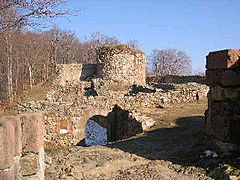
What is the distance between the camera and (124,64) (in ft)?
76.1

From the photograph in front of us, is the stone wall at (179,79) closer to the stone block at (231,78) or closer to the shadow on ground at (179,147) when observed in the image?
the shadow on ground at (179,147)

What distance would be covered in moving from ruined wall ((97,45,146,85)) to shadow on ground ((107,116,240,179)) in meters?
14.1

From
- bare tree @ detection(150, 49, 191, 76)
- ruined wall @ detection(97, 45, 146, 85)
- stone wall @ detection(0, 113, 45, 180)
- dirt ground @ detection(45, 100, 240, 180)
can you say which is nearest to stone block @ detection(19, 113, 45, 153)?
stone wall @ detection(0, 113, 45, 180)

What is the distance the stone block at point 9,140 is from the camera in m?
2.87

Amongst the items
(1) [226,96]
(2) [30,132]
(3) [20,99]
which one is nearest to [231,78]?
(1) [226,96]

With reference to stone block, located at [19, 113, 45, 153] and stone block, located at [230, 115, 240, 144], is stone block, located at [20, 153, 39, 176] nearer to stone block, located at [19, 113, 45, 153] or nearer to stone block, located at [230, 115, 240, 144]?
stone block, located at [19, 113, 45, 153]

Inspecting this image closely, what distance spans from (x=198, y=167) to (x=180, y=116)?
5859mm

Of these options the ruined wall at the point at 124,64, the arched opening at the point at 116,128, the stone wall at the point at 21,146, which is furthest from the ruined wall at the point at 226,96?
the ruined wall at the point at 124,64

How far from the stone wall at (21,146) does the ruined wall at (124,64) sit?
19.3 m

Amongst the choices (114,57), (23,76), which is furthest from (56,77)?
(114,57)

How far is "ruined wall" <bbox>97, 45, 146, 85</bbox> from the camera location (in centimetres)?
2322

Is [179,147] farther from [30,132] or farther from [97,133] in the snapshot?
[97,133]

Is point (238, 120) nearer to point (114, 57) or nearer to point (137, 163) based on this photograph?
point (137, 163)

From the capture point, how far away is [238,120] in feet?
16.0
